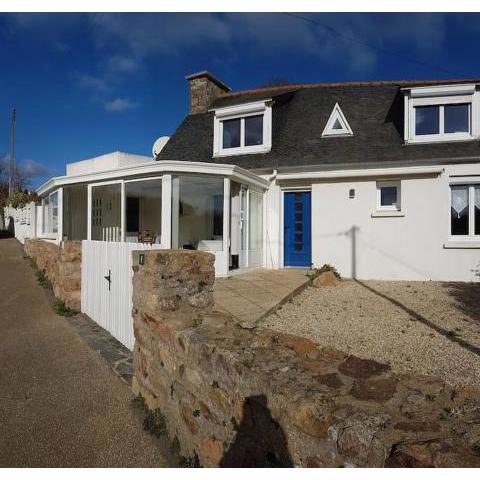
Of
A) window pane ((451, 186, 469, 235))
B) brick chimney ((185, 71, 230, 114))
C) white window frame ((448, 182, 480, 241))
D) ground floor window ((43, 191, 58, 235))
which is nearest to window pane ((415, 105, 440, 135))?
white window frame ((448, 182, 480, 241))

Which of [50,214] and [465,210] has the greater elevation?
[50,214]

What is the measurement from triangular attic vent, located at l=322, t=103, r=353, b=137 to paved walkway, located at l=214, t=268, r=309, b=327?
500 cm

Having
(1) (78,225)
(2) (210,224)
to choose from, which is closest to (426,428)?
(2) (210,224)

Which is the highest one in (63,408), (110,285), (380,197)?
(380,197)

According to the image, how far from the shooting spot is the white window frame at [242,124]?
40.9 ft

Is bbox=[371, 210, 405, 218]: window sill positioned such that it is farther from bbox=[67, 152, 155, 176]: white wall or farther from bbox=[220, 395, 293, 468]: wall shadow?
bbox=[67, 152, 155, 176]: white wall

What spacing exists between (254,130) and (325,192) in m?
3.73

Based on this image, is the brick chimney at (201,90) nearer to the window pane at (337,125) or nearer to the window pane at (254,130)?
the window pane at (254,130)

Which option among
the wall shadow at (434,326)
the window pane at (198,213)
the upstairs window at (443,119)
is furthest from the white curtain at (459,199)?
the window pane at (198,213)

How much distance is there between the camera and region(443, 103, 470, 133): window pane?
1076 cm

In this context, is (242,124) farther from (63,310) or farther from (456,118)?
(63,310)

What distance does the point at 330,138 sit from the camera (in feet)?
39.3

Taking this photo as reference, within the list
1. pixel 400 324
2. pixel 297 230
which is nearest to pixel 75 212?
pixel 297 230

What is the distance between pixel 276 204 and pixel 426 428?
401 inches
